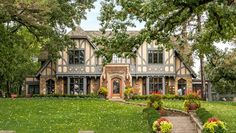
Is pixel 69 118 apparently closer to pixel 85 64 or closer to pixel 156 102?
pixel 156 102

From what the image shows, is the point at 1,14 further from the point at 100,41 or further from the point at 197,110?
the point at 197,110

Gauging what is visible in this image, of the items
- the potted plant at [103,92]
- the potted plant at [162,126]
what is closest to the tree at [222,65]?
the potted plant at [103,92]

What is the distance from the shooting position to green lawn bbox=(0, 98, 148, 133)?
88.3 ft

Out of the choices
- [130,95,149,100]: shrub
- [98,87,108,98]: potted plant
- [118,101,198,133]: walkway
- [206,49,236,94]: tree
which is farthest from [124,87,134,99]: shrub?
[118,101,198,133]: walkway

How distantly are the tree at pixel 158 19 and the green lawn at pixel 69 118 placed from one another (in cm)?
535

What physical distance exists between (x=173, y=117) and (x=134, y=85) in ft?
89.3

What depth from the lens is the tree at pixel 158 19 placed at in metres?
19.9

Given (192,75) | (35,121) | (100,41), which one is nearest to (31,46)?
(192,75)

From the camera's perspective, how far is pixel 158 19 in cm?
2159

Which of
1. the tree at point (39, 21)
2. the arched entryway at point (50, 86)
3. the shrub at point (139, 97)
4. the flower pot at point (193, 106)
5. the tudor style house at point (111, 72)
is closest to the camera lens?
the flower pot at point (193, 106)

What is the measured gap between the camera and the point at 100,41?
24.7 m

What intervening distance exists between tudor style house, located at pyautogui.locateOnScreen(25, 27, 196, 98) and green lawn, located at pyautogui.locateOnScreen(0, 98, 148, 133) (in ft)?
58.9

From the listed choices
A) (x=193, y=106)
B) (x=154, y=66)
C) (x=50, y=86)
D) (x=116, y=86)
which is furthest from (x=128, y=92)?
(x=193, y=106)

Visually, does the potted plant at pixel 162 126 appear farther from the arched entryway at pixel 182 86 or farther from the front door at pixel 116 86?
the arched entryway at pixel 182 86
